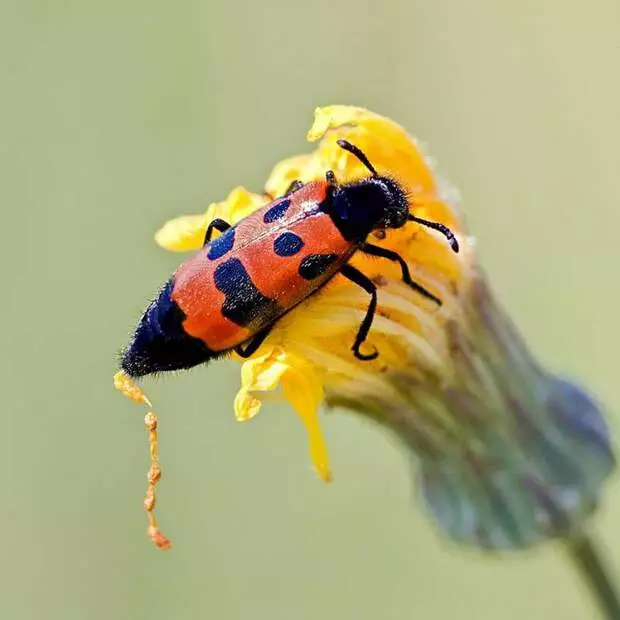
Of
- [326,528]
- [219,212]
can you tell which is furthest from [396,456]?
[219,212]

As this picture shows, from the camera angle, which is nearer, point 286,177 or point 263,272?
point 263,272

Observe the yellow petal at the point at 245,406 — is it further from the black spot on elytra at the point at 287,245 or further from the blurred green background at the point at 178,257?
the blurred green background at the point at 178,257

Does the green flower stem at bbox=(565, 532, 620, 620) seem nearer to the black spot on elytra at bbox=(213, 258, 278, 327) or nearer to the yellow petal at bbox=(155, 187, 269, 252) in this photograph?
the black spot on elytra at bbox=(213, 258, 278, 327)

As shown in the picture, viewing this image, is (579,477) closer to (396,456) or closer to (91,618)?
(396,456)

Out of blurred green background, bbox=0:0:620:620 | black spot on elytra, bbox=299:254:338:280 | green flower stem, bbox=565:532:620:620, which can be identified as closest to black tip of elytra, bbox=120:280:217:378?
black spot on elytra, bbox=299:254:338:280

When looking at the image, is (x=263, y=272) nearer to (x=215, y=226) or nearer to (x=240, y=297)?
(x=240, y=297)

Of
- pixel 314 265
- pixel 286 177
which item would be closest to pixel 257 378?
pixel 314 265

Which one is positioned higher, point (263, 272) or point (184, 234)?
point (184, 234)
